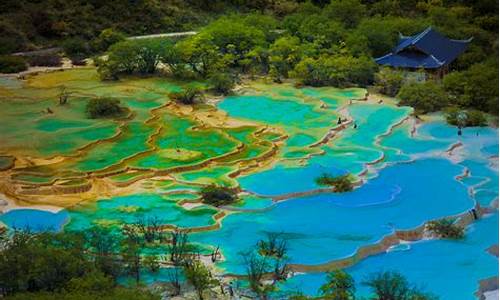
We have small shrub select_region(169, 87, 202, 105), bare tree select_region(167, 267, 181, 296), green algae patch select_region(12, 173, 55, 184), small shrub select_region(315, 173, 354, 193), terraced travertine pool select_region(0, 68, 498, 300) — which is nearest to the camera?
bare tree select_region(167, 267, 181, 296)

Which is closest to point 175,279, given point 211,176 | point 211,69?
point 211,176

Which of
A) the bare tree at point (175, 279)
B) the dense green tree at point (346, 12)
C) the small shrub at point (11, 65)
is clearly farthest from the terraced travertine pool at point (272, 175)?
the dense green tree at point (346, 12)

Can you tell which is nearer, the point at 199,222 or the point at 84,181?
the point at 199,222

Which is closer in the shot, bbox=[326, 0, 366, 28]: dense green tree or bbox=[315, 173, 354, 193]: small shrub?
bbox=[315, 173, 354, 193]: small shrub

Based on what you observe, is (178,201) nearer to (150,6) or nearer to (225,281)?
(225,281)

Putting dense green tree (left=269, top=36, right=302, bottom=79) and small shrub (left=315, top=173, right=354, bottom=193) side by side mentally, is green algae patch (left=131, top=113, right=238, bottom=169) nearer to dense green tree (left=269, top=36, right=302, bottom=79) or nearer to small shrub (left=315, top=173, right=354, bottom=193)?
small shrub (left=315, top=173, right=354, bottom=193)

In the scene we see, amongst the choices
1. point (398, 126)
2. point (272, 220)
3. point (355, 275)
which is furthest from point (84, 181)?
point (398, 126)

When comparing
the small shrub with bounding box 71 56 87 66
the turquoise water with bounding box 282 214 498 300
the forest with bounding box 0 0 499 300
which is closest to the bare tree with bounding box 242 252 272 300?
the forest with bounding box 0 0 499 300

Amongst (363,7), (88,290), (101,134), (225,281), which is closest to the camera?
(88,290)
